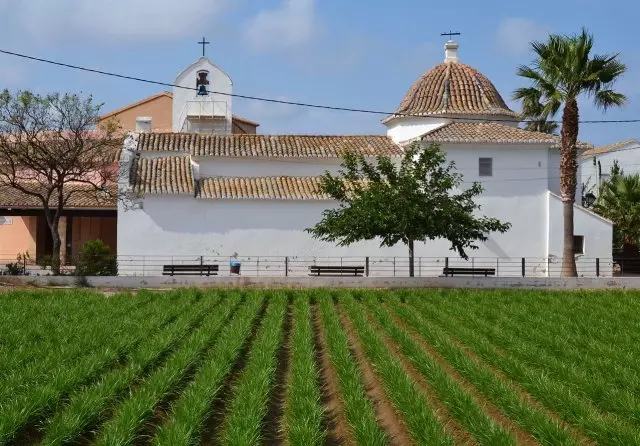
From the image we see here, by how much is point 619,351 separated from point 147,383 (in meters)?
7.19

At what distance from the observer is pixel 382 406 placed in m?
10.0

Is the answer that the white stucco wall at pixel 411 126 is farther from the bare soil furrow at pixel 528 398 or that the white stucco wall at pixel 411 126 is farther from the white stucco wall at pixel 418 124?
the bare soil furrow at pixel 528 398

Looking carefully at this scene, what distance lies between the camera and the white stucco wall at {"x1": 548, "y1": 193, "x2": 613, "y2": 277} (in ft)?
110

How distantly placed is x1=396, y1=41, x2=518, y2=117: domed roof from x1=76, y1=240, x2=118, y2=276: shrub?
15152 millimetres

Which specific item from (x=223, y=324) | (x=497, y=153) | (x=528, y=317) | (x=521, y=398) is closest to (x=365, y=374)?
(x=521, y=398)

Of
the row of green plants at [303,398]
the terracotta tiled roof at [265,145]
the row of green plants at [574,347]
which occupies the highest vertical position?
the terracotta tiled roof at [265,145]

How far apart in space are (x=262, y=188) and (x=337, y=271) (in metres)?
5.17

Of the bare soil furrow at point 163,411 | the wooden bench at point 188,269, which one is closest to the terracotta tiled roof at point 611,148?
the wooden bench at point 188,269

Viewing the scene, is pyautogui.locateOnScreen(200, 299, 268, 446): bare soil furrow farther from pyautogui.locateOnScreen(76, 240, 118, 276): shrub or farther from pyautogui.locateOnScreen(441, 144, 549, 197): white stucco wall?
pyautogui.locateOnScreen(441, 144, 549, 197): white stucco wall

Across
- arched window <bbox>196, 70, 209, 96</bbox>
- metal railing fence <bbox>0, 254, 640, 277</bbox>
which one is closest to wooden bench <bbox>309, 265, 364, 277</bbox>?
metal railing fence <bbox>0, 254, 640, 277</bbox>

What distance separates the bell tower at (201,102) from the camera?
40500 mm

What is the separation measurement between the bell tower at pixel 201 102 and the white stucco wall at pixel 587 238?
17070 millimetres

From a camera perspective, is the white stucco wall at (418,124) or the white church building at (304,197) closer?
the white church building at (304,197)

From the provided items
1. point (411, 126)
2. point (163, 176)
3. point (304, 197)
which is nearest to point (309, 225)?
point (304, 197)
